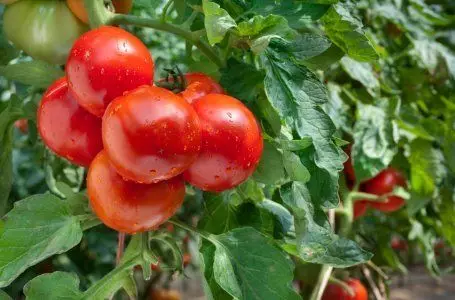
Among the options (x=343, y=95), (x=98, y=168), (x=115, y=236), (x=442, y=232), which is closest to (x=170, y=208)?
(x=98, y=168)

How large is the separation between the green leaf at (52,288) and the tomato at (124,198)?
0.23ft

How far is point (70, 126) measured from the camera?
58 cm

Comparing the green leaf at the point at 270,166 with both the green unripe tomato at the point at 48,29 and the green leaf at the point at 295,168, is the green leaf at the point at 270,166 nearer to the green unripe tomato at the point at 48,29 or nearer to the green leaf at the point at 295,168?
the green leaf at the point at 295,168

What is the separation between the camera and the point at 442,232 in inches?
55.1

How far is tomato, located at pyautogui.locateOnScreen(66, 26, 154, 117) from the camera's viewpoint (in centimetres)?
54

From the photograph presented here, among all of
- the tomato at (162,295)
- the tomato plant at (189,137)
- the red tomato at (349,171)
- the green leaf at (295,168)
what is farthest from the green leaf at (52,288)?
the tomato at (162,295)

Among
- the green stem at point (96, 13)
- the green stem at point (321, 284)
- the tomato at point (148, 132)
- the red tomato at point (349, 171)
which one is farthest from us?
the red tomato at point (349, 171)

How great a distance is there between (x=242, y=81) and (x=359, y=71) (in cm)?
54

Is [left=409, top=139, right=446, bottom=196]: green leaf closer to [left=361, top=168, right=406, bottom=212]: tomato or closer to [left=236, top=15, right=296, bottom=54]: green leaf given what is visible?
[left=361, top=168, right=406, bottom=212]: tomato

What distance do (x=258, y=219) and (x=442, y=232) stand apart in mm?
798

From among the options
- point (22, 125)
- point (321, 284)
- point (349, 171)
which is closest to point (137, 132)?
point (321, 284)

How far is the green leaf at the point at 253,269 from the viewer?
0.57 meters

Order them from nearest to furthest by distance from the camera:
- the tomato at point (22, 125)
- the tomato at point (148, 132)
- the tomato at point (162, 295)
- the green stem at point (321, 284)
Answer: the tomato at point (148, 132) → the green stem at point (321, 284) → the tomato at point (22, 125) → the tomato at point (162, 295)

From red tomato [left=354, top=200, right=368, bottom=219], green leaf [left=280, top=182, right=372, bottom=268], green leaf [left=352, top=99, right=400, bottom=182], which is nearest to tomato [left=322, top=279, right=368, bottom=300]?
red tomato [left=354, top=200, right=368, bottom=219]
